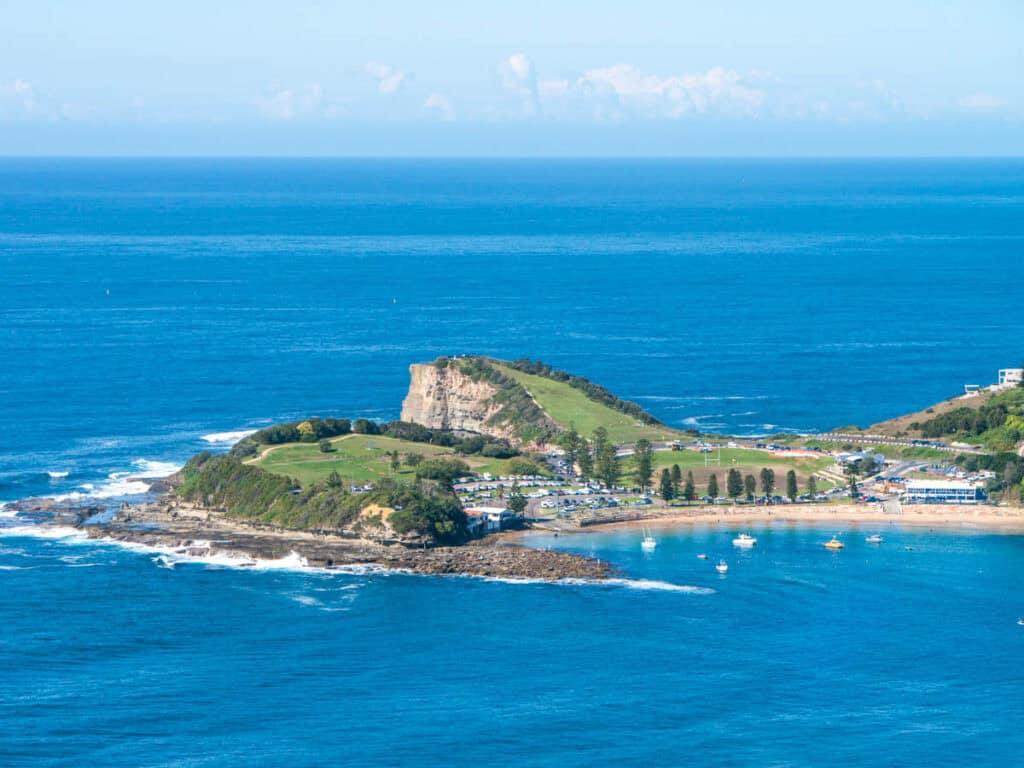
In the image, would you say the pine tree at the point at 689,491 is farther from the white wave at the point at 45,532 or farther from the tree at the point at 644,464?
the white wave at the point at 45,532

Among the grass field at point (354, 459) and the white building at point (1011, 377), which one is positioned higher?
the white building at point (1011, 377)

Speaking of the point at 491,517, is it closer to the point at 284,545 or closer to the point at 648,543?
the point at 648,543

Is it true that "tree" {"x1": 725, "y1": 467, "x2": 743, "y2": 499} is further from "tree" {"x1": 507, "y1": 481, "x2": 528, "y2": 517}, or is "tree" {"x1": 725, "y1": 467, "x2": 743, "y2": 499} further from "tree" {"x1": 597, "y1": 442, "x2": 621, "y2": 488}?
"tree" {"x1": 507, "y1": 481, "x2": 528, "y2": 517}

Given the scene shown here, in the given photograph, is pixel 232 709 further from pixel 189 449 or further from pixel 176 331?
pixel 176 331

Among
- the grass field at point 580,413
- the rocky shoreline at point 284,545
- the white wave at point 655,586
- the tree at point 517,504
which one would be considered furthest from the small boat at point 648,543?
the grass field at point 580,413

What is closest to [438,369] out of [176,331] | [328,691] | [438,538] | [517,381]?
[517,381]

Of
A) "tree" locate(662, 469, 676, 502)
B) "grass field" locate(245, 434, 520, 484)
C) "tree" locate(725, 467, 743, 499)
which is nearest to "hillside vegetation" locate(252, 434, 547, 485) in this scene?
"grass field" locate(245, 434, 520, 484)
